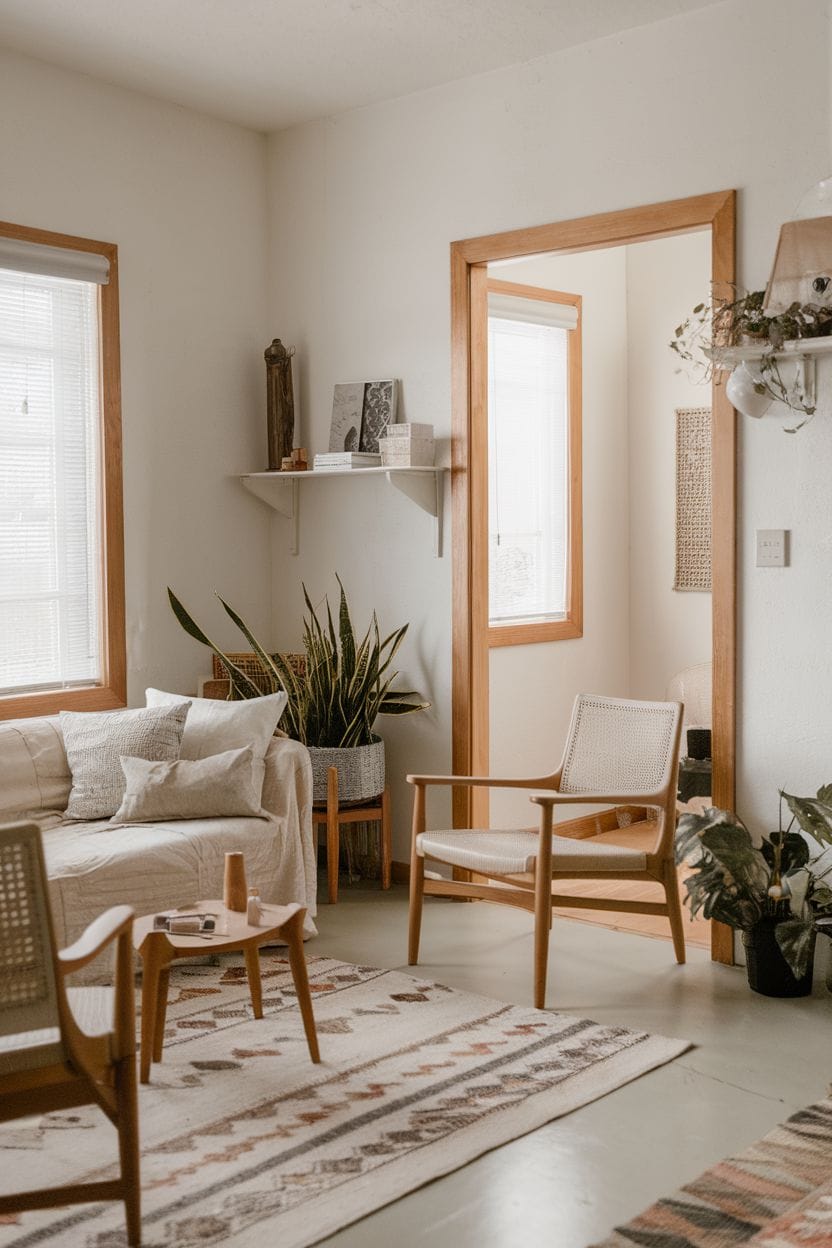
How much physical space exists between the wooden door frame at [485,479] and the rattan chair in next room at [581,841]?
20 cm

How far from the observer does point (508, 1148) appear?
290 centimetres

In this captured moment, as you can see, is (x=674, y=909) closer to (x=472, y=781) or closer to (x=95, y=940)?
(x=472, y=781)

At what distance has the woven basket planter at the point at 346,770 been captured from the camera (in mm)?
4922

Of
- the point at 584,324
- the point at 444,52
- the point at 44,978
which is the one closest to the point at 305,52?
the point at 444,52

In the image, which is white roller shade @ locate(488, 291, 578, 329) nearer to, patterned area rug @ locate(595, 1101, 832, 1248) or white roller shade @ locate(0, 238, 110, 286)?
white roller shade @ locate(0, 238, 110, 286)

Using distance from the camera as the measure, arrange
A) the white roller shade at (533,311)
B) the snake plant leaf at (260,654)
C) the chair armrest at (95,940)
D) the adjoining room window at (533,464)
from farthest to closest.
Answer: the adjoining room window at (533,464), the white roller shade at (533,311), the snake plant leaf at (260,654), the chair armrest at (95,940)

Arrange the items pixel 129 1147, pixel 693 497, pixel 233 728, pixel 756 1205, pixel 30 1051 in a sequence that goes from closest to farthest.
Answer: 1. pixel 30 1051
2. pixel 129 1147
3. pixel 756 1205
4. pixel 233 728
5. pixel 693 497

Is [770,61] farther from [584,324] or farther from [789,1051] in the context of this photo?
[789,1051]

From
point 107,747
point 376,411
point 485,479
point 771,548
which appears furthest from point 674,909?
point 376,411

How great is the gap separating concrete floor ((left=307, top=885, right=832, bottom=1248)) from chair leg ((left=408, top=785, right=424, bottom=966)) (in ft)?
0.21

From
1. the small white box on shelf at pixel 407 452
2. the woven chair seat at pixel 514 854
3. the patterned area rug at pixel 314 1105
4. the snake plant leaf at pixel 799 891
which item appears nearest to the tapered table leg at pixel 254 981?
the patterned area rug at pixel 314 1105

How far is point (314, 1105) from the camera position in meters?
3.11

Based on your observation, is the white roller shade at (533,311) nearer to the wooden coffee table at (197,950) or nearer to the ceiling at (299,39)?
the ceiling at (299,39)

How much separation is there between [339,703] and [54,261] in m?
1.90
